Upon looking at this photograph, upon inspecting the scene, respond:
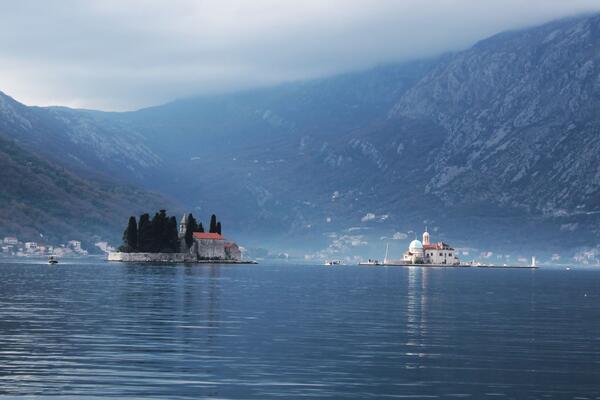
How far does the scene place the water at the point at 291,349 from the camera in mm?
53438

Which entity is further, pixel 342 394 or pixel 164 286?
pixel 164 286

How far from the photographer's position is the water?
53438 millimetres

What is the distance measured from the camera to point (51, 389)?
168 feet

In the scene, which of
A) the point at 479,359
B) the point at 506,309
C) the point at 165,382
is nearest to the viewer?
the point at 165,382

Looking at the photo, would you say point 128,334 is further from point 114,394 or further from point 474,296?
point 474,296

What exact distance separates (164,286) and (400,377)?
10153 cm

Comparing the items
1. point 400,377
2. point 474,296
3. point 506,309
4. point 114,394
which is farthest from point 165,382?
point 474,296

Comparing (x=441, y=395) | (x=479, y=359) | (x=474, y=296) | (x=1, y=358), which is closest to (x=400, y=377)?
(x=441, y=395)

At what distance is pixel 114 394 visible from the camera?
50250mm

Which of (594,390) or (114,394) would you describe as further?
(594,390)

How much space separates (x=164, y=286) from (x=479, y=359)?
95.2 meters

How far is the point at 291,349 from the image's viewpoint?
228ft

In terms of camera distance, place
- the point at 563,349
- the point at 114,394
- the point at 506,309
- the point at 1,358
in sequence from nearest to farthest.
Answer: the point at 114,394 → the point at 1,358 → the point at 563,349 → the point at 506,309

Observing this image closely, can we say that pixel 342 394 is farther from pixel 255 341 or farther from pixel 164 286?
pixel 164 286
